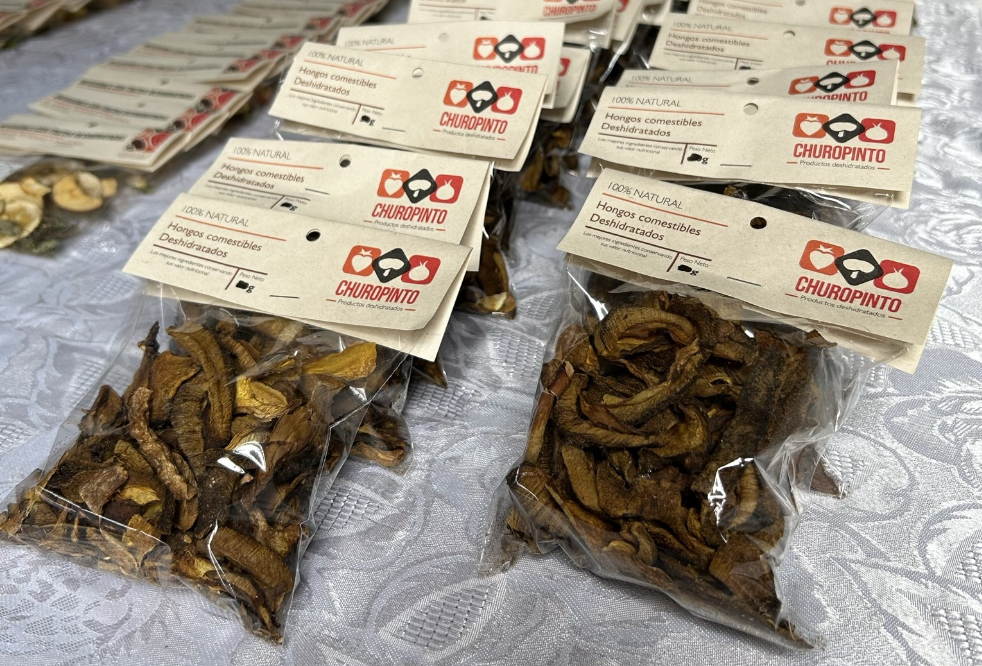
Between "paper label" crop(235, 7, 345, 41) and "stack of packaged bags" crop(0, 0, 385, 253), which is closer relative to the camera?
"stack of packaged bags" crop(0, 0, 385, 253)

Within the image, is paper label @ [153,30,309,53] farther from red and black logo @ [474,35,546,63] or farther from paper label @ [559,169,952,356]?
paper label @ [559,169,952,356]

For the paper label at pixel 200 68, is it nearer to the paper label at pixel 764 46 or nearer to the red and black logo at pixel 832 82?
the paper label at pixel 764 46

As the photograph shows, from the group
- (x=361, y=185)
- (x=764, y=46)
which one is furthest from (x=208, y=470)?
(x=764, y=46)

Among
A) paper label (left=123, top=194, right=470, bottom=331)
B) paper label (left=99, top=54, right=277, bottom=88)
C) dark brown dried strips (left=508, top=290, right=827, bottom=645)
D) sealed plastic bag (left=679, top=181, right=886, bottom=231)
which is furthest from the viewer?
paper label (left=99, top=54, right=277, bottom=88)

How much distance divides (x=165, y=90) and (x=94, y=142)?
18 cm

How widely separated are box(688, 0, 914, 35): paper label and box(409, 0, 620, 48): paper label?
179 mm

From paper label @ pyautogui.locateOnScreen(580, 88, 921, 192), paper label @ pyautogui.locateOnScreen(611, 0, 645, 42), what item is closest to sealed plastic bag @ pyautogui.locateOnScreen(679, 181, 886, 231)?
paper label @ pyautogui.locateOnScreen(580, 88, 921, 192)

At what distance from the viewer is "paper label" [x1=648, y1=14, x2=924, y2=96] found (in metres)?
1.16

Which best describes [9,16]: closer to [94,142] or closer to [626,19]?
[94,142]

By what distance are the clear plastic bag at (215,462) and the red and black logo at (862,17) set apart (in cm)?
99

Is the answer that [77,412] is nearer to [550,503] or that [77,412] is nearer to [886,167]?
[550,503]

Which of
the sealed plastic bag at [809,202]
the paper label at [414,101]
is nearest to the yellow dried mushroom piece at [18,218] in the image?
the paper label at [414,101]

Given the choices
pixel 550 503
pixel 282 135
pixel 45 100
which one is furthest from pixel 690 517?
pixel 45 100

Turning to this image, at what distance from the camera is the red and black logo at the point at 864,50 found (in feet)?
3.75
